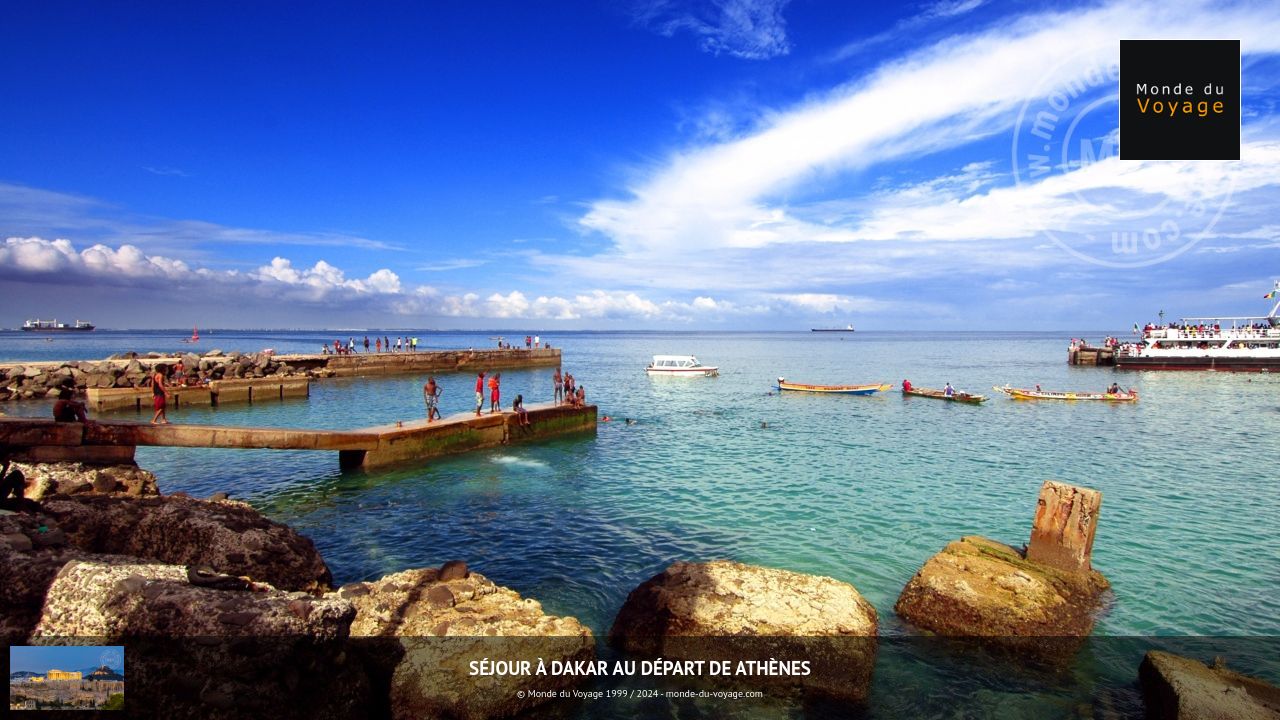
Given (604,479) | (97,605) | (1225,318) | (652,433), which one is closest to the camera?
(97,605)

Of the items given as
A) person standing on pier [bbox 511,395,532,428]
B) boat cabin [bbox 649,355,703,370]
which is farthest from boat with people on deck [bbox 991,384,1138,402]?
person standing on pier [bbox 511,395,532,428]

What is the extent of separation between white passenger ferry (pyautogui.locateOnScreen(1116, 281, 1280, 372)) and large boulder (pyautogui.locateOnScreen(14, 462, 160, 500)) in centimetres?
8521

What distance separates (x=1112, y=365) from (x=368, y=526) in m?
87.1

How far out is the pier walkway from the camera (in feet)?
43.3

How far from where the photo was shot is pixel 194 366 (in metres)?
41.6

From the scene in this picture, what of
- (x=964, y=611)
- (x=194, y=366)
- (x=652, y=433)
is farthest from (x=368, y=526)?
(x=194, y=366)

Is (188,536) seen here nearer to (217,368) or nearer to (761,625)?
(761,625)

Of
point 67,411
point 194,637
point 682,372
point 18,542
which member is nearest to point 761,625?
point 194,637

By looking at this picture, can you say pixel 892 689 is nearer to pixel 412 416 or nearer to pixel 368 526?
pixel 368 526

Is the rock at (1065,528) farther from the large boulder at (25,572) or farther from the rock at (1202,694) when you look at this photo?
the large boulder at (25,572)

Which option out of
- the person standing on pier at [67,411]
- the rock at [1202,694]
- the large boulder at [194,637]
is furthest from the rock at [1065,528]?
the person standing on pier at [67,411]

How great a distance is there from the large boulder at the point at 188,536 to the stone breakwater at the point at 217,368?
3438cm

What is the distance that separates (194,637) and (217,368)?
45146 mm

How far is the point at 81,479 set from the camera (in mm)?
12828
